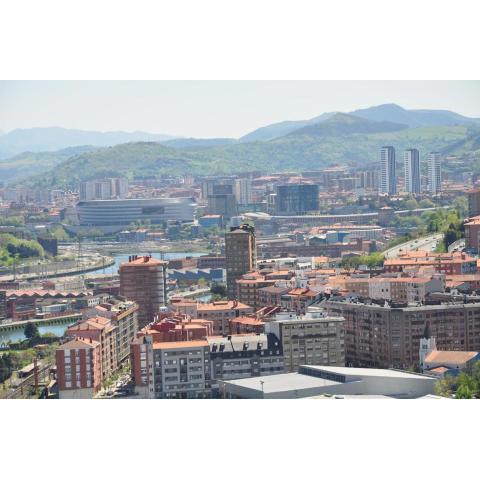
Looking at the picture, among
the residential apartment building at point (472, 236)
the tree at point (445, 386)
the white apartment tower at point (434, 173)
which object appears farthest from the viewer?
the white apartment tower at point (434, 173)

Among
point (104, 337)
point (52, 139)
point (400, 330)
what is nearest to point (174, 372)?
point (104, 337)

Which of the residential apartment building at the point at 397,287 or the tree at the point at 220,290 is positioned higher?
the residential apartment building at the point at 397,287

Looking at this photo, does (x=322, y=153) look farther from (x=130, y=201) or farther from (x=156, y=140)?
(x=130, y=201)

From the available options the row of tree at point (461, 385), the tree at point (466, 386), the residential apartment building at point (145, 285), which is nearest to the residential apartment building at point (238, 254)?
the residential apartment building at point (145, 285)

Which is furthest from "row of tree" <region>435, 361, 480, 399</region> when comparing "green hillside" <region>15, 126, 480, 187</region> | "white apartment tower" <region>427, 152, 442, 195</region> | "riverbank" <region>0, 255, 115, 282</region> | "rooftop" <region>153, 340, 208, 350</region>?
"green hillside" <region>15, 126, 480, 187</region>

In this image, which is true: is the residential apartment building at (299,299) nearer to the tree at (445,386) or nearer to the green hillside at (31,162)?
the tree at (445,386)
